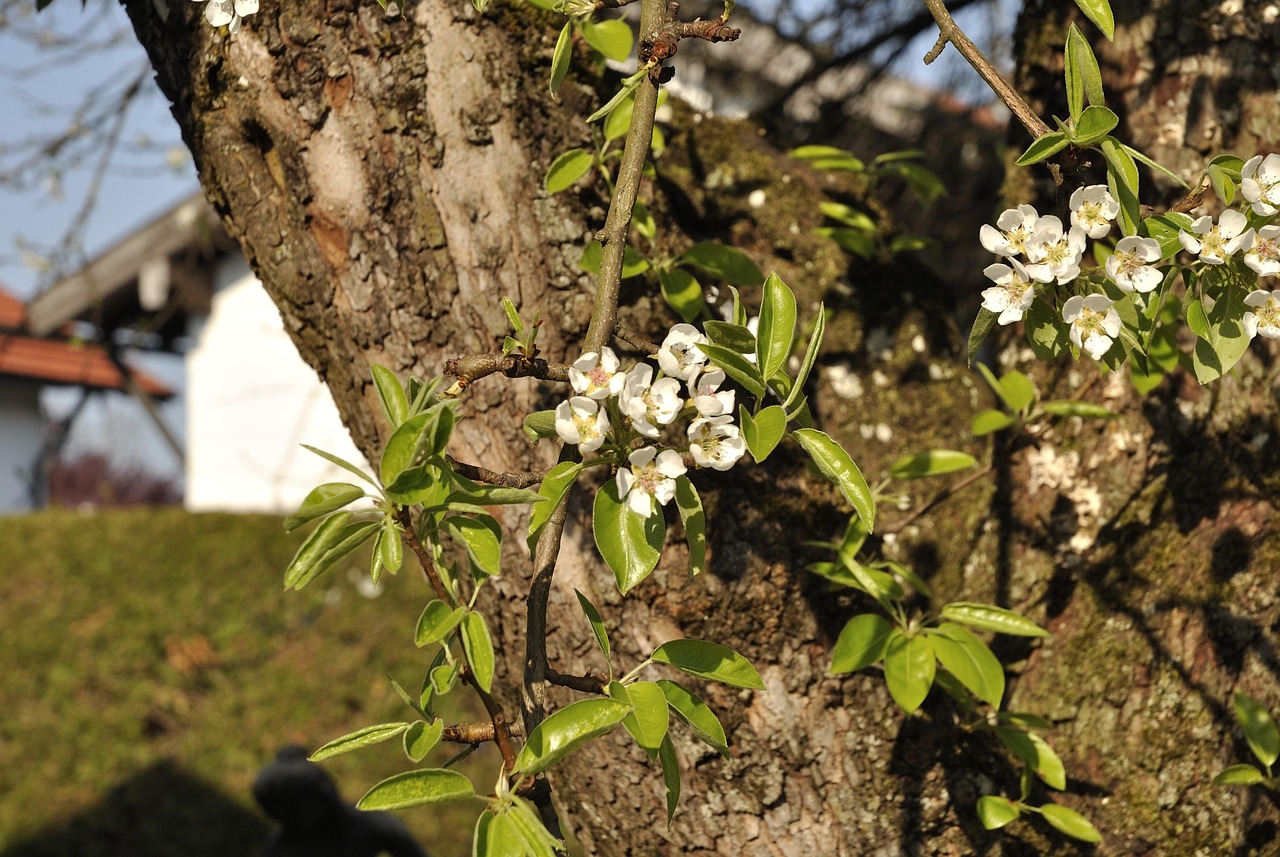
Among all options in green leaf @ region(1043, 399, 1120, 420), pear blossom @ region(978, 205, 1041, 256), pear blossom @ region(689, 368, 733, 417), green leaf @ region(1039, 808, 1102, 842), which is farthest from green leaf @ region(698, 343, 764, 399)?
green leaf @ region(1039, 808, 1102, 842)

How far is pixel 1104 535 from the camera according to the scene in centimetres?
130

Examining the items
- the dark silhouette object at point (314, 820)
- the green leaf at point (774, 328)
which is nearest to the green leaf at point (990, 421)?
the green leaf at point (774, 328)

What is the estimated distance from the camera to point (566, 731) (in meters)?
0.77

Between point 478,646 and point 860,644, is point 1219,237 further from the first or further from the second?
point 478,646

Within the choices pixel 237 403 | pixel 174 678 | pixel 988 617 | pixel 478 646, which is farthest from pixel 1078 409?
pixel 237 403

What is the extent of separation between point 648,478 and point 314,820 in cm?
209

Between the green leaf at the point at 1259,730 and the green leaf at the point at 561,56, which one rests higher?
the green leaf at the point at 561,56

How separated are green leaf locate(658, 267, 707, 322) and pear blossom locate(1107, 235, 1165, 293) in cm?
49

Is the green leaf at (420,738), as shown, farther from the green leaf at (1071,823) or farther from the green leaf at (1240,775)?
the green leaf at (1240,775)

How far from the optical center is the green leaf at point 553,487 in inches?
33.2

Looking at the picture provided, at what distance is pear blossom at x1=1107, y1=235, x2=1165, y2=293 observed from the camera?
0.87 meters

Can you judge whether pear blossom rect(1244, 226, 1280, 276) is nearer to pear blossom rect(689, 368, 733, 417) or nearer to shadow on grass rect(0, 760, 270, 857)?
pear blossom rect(689, 368, 733, 417)

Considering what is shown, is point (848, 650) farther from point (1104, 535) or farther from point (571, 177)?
point (571, 177)

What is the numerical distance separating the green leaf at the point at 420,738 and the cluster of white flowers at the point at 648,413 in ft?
0.80
